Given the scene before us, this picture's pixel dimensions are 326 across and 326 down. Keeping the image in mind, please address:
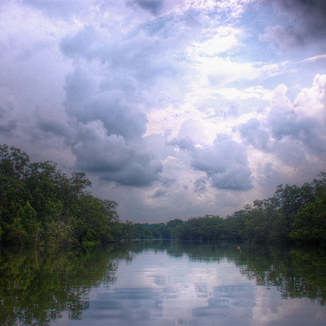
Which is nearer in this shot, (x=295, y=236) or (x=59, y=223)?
(x=59, y=223)

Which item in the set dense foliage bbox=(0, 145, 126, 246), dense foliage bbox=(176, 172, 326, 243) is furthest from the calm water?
dense foliage bbox=(176, 172, 326, 243)

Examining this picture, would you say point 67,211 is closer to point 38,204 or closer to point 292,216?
point 38,204

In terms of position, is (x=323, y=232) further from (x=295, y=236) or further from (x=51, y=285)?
(x=51, y=285)

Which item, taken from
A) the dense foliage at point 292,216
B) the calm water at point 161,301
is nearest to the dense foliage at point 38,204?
the calm water at point 161,301

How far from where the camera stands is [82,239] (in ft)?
219

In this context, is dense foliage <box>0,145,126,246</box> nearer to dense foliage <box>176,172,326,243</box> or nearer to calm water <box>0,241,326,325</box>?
calm water <box>0,241,326,325</box>

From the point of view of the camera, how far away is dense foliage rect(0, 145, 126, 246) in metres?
46.4

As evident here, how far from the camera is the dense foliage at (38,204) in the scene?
46.4 metres

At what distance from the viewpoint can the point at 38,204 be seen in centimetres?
5206

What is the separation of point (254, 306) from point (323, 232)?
51607mm

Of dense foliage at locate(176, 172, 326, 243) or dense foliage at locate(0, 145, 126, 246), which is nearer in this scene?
A: dense foliage at locate(0, 145, 126, 246)

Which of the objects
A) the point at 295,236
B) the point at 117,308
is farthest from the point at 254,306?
the point at 295,236

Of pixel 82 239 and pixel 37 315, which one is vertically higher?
pixel 37 315

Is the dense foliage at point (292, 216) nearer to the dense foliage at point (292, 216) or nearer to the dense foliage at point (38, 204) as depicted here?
the dense foliage at point (292, 216)
